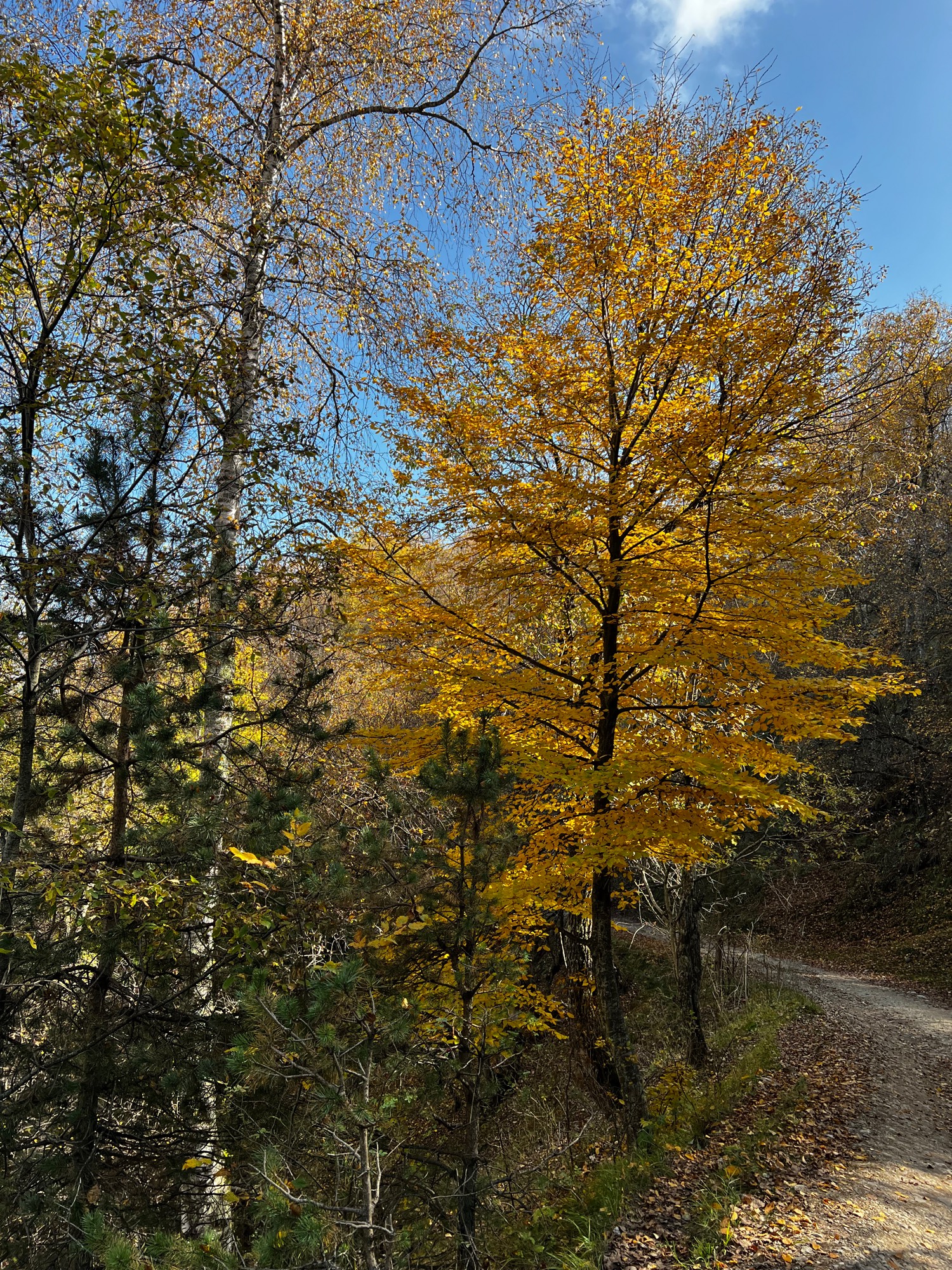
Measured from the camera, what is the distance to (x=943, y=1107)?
19.5 ft

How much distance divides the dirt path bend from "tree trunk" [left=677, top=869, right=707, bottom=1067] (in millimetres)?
1669

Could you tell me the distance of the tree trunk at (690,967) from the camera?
8.10 metres

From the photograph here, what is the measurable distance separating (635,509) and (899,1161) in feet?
16.4

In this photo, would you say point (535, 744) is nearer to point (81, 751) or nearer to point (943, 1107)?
point (81, 751)

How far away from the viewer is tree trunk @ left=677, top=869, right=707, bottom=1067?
8.10 metres

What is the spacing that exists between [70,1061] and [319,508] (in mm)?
3576

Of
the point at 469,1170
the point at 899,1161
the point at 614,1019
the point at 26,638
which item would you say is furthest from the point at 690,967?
the point at 26,638

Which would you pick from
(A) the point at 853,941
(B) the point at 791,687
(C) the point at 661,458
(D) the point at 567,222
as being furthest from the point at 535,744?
(A) the point at 853,941

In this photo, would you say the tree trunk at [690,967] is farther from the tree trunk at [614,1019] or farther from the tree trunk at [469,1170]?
the tree trunk at [469,1170]

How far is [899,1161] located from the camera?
15.5 feet

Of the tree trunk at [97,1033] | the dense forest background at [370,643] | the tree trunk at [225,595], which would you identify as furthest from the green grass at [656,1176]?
the tree trunk at [97,1033]

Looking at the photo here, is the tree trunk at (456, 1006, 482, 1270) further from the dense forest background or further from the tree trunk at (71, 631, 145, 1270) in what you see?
the tree trunk at (71, 631, 145, 1270)

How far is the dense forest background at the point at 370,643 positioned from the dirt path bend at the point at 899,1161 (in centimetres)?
96

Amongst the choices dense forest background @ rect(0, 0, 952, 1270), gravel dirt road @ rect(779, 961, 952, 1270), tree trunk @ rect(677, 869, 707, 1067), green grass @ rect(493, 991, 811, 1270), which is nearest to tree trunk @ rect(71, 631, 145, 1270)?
dense forest background @ rect(0, 0, 952, 1270)
